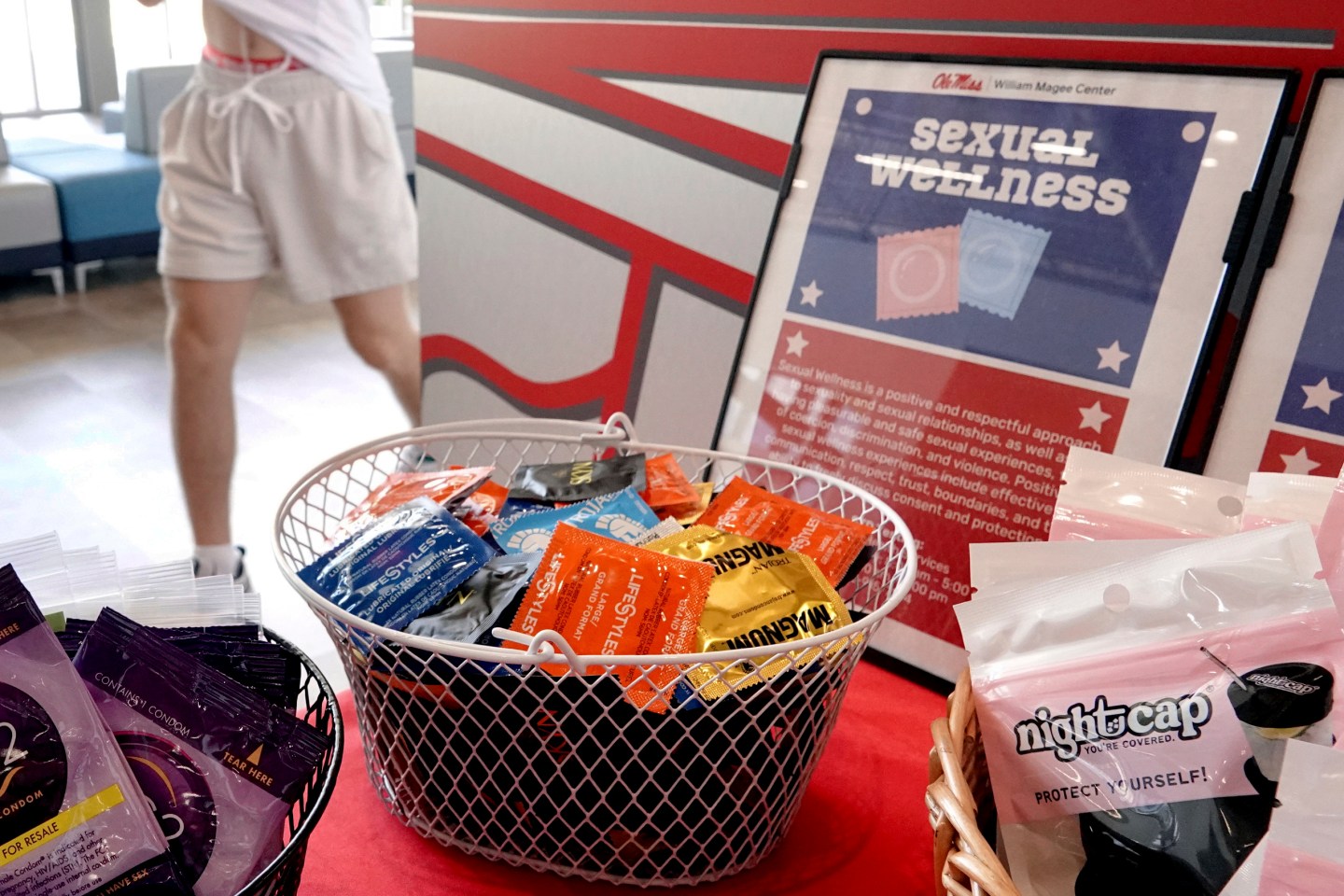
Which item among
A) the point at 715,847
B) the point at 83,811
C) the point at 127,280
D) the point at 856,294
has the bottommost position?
the point at 127,280

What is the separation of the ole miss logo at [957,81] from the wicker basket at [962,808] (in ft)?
1.67

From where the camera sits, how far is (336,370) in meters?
3.55

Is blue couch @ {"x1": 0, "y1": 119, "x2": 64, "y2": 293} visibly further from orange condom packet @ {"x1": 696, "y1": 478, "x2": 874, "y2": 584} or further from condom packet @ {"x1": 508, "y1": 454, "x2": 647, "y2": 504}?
orange condom packet @ {"x1": 696, "y1": 478, "x2": 874, "y2": 584}

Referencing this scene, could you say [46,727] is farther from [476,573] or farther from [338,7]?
[338,7]

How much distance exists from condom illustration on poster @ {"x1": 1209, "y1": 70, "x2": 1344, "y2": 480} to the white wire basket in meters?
0.28

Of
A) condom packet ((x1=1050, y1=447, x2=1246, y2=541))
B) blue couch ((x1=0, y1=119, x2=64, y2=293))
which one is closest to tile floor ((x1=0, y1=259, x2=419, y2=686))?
blue couch ((x1=0, y1=119, x2=64, y2=293))

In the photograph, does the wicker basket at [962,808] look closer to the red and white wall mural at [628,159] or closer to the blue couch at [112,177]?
the red and white wall mural at [628,159]

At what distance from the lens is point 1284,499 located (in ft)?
2.01

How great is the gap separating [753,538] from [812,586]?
0.09 metres

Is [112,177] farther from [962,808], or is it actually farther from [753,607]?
[962,808]

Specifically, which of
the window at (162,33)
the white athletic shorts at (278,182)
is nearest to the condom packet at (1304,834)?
the white athletic shorts at (278,182)

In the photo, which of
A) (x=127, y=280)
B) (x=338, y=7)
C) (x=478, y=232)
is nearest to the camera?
(x=478, y=232)

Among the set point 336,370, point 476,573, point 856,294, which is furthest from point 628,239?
point 336,370

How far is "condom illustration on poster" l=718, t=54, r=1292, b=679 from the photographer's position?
0.82 metres
